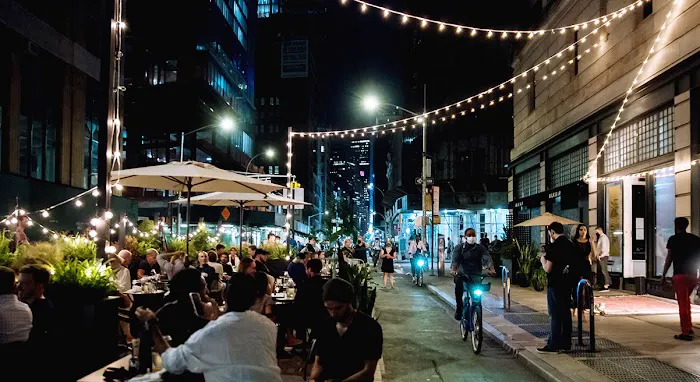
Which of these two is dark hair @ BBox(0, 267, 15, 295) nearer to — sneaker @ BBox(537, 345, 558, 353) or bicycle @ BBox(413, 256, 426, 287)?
sneaker @ BBox(537, 345, 558, 353)

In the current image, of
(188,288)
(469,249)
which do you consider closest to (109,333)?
(188,288)

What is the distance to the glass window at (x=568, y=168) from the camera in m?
19.2

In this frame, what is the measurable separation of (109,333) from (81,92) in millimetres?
25068

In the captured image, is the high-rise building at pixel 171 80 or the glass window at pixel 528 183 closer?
the glass window at pixel 528 183

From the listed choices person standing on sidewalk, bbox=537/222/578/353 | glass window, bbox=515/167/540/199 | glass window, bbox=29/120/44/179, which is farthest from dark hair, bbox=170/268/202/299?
glass window, bbox=29/120/44/179

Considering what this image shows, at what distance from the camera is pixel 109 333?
21.5ft

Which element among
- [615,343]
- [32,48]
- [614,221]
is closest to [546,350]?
[615,343]

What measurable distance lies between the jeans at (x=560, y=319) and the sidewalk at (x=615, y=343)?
22 centimetres

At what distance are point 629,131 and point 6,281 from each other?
50.6ft

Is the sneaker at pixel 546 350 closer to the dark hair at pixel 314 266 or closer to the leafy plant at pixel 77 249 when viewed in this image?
the dark hair at pixel 314 266

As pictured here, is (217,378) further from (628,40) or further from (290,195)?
(290,195)

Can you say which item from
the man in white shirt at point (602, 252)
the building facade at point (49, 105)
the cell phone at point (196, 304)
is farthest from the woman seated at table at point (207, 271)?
the building facade at point (49, 105)

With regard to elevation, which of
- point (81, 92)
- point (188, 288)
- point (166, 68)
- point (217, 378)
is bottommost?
point (217, 378)

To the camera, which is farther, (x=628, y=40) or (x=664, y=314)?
(x=628, y=40)
